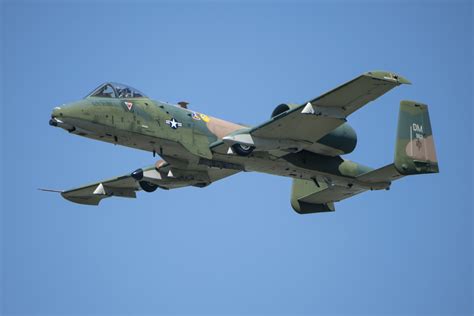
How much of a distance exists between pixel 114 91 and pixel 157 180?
224 inches

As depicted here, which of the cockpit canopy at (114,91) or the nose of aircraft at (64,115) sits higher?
the cockpit canopy at (114,91)

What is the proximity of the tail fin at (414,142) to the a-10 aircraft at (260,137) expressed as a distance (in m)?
0.04

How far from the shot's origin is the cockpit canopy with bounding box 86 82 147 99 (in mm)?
35656

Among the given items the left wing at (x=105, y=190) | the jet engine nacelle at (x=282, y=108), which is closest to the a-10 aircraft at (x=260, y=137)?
the jet engine nacelle at (x=282, y=108)

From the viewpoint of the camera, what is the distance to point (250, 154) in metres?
36.3

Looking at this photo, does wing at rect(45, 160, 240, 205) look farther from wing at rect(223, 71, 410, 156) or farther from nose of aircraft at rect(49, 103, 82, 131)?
nose of aircraft at rect(49, 103, 82, 131)

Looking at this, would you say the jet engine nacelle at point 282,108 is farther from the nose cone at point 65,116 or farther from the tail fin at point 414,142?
the nose cone at point 65,116

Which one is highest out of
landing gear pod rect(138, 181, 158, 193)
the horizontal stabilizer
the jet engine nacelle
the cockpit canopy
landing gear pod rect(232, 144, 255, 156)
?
the cockpit canopy

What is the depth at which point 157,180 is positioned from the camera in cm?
3991

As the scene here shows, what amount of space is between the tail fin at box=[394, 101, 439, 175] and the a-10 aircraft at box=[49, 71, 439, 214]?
0.04m

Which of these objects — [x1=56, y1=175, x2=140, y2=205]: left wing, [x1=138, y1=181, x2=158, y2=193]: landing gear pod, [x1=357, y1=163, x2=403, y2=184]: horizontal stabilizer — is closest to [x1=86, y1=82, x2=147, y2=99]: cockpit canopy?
[x1=138, y1=181, x2=158, y2=193]: landing gear pod

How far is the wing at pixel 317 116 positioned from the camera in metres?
32.2

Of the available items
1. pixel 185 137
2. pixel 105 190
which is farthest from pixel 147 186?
pixel 185 137

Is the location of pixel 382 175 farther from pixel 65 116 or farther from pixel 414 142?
pixel 65 116
